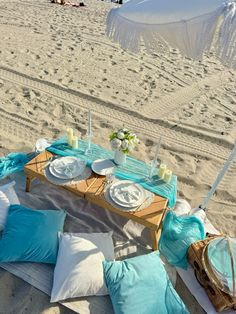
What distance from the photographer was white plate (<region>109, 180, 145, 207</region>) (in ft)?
11.3

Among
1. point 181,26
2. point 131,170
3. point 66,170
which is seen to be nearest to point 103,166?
point 131,170

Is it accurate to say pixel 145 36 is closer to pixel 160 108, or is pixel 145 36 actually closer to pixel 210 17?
pixel 210 17

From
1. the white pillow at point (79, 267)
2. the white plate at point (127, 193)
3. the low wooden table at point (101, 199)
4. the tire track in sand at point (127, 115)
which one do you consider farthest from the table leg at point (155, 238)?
the tire track in sand at point (127, 115)

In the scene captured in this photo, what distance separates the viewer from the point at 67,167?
381 centimetres

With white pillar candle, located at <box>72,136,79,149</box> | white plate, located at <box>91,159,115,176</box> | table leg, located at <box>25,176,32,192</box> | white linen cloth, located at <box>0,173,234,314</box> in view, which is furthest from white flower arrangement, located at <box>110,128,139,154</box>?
table leg, located at <box>25,176,32,192</box>

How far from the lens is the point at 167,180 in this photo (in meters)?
3.84

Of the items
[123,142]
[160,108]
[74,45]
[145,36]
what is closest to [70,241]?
[123,142]

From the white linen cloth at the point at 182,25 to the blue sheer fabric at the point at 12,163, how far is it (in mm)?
2588

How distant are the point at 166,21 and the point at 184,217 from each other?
2405 mm

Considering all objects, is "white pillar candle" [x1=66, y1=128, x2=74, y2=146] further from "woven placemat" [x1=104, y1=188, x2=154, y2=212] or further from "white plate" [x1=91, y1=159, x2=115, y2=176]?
"woven placemat" [x1=104, y1=188, x2=154, y2=212]

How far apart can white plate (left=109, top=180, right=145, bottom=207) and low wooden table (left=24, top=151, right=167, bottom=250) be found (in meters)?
0.10

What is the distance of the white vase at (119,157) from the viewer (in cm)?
393

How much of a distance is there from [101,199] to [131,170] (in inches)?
27.4

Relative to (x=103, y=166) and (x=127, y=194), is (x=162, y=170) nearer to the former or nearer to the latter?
(x=127, y=194)
